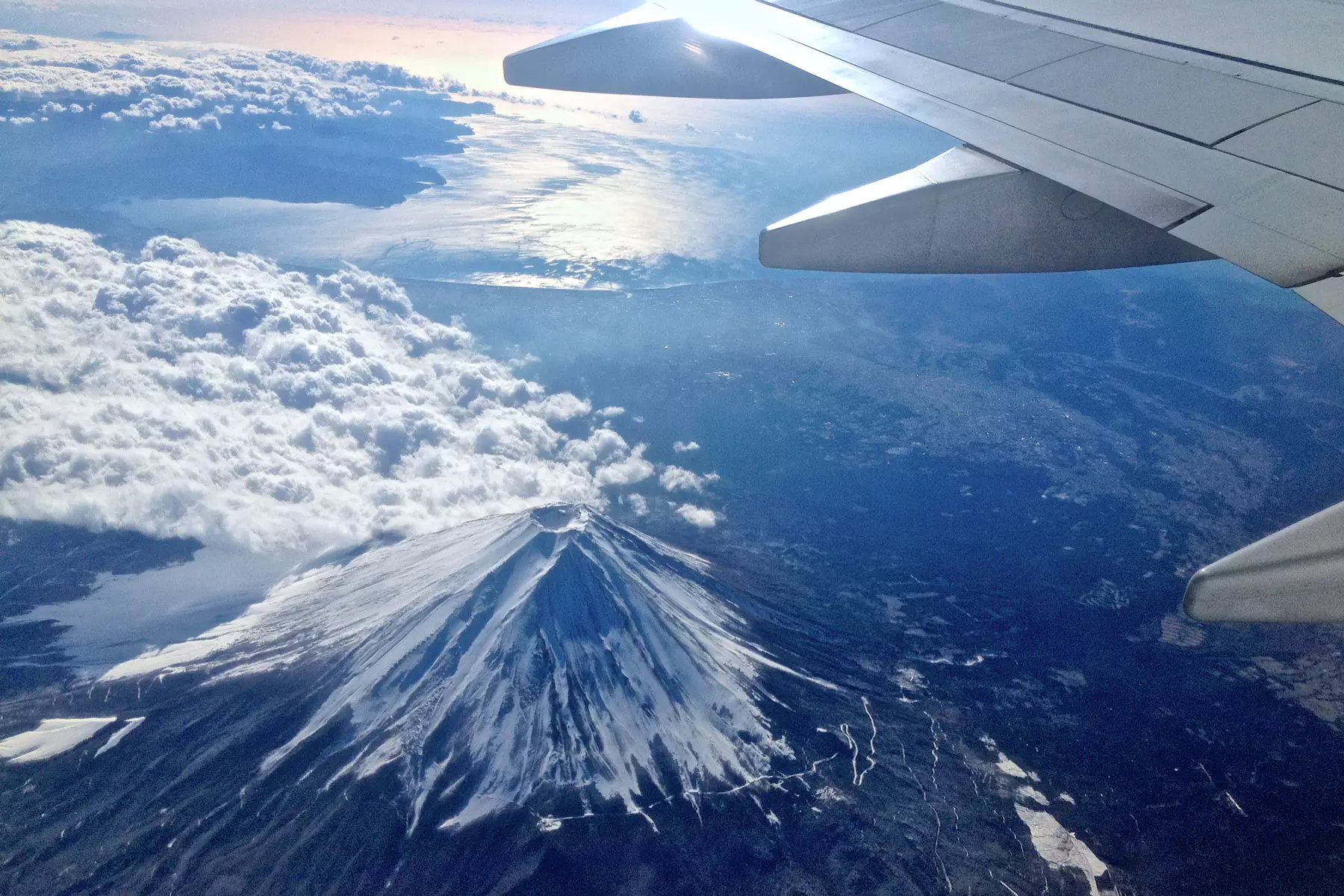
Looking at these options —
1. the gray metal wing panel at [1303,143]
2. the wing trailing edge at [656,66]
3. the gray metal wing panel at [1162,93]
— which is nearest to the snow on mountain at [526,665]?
the wing trailing edge at [656,66]

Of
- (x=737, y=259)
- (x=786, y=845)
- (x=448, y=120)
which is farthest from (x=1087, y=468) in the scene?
(x=448, y=120)

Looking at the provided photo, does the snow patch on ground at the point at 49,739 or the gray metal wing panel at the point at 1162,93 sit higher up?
the gray metal wing panel at the point at 1162,93

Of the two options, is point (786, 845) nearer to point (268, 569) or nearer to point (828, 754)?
point (828, 754)

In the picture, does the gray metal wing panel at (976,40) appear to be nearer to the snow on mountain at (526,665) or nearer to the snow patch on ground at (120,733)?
the snow on mountain at (526,665)

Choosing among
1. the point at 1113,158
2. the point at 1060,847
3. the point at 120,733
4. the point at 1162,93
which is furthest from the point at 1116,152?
the point at 120,733

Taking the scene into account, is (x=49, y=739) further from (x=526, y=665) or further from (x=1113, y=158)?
(x=1113, y=158)
